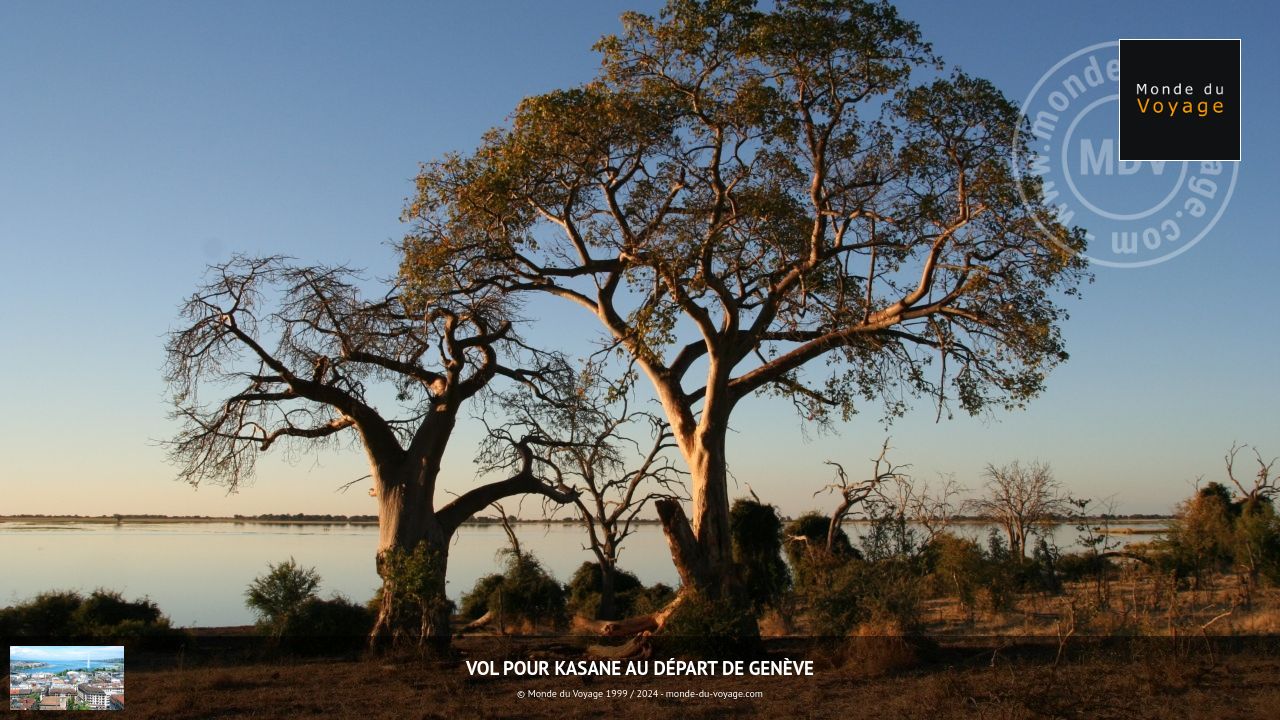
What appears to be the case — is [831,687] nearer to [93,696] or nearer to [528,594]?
[93,696]

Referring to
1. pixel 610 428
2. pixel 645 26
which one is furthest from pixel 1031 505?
pixel 645 26

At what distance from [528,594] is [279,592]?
20.7 ft

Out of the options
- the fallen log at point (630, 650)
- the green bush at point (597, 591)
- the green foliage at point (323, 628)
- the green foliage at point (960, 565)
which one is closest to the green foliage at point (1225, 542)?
the green foliage at point (960, 565)

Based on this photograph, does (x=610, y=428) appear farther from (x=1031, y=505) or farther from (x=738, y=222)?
(x=1031, y=505)

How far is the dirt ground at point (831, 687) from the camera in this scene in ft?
31.3

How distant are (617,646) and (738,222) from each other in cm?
606

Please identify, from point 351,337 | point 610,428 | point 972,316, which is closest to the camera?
point 972,316

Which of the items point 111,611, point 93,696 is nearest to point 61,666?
point 93,696

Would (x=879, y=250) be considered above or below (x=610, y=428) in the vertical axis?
above

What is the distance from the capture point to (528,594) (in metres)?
20.7

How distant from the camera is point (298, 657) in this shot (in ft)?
47.9

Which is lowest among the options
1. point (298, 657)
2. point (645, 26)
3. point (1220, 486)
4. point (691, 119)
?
point (298, 657)

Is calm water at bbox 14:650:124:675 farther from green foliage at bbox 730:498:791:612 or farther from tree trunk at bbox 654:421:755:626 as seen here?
green foliage at bbox 730:498:791:612

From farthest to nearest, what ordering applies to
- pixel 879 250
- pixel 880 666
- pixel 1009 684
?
1. pixel 879 250
2. pixel 880 666
3. pixel 1009 684
